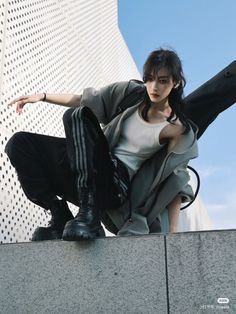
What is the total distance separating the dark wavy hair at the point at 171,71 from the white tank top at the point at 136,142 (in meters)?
0.05

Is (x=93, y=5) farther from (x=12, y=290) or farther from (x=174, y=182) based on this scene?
(x=12, y=290)

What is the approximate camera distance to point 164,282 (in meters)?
1.18

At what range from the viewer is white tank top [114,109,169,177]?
1.62 meters

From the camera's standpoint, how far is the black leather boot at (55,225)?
64.0 inches

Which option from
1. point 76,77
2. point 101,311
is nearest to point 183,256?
point 101,311

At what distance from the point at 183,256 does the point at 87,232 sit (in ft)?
1.02

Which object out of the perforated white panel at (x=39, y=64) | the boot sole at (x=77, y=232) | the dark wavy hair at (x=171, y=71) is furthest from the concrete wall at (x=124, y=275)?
the perforated white panel at (x=39, y=64)

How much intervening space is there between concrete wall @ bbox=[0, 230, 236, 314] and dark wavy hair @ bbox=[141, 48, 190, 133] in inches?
21.8

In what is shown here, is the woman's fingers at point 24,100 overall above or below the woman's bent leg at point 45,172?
above

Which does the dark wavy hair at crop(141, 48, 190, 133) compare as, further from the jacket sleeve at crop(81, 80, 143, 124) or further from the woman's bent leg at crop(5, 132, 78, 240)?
the woman's bent leg at crop(5, 132, 78, 240)

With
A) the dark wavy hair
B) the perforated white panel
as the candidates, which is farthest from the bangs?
the perforated white panel

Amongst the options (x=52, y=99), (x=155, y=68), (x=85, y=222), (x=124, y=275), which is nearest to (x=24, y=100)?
(x=52, y=99)

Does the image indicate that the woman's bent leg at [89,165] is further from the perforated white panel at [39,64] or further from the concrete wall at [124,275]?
the perforated white panel at [39,64]

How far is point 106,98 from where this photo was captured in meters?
1.81
